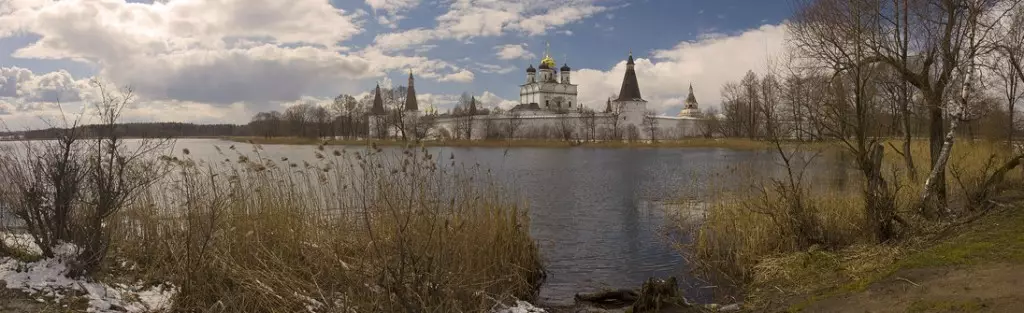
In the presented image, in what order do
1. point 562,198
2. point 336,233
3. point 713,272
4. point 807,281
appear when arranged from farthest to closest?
point 562,198
point 713,272
point 807,281
point 336,233

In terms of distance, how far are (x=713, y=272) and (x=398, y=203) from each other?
4.30m

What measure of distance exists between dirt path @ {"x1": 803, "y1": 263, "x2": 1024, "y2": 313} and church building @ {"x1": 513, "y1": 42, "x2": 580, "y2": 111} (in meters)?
87.0

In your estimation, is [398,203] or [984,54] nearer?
[398,203]

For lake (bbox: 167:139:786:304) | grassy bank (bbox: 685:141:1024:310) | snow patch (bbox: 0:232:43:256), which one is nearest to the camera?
snow patch (bbox: 0:232:43:256)

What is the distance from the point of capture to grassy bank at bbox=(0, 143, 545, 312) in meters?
4.39

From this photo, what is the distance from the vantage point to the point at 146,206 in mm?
6492

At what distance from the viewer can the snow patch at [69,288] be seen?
14.3ft

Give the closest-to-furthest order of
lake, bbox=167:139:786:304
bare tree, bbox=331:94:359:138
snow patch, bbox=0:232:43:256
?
snow patch, bbox=0:232:43:256
lake, bbox=167:139:786:304
bare tree, bbox=331:94:359:138

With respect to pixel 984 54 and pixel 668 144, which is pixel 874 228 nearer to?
pixel 984 54

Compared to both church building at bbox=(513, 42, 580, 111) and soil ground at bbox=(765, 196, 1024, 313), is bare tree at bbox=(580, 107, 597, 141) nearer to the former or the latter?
church building at bbox=(513, 42, 580, 111)

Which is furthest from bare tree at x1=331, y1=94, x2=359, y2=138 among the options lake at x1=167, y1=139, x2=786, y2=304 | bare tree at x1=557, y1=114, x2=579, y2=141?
lake at x1=167, y1=139, x2=786, y2=304

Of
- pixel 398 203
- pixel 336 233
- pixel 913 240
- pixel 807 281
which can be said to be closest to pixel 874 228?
pixel 913 240

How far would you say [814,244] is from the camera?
7.09 m

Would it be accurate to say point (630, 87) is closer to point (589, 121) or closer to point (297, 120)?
point (589, 121)
